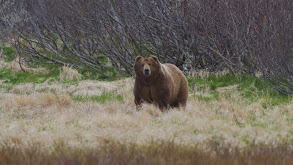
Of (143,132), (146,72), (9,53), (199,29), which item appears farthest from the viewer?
(9,53)

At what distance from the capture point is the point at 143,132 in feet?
19.4

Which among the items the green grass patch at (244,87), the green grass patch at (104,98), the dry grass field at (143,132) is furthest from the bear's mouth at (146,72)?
the green grass patch at (104,98)

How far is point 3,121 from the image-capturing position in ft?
23.9

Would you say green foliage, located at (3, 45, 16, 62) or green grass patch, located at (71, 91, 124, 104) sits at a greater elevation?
green foliage, located at (3, 45, 16, 62)

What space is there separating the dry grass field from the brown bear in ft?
0.94

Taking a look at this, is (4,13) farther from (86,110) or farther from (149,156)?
(149,156)

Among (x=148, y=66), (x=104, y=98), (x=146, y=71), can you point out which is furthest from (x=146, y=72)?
(x=104, y=98)

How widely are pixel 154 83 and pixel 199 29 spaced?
5865 mm

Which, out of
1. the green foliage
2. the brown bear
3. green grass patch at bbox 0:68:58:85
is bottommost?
green grass patch at bbox 0:68:58:85

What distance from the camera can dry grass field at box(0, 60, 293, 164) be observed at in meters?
4.11

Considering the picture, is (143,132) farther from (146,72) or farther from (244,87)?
(244,87)

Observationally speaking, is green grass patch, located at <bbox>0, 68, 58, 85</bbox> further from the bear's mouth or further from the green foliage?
the bear's mouth

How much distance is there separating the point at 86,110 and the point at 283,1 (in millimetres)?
5349

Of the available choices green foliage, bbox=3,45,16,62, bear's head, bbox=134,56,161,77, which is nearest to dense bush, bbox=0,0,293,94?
bear's head, bbox=134,56,161,77
